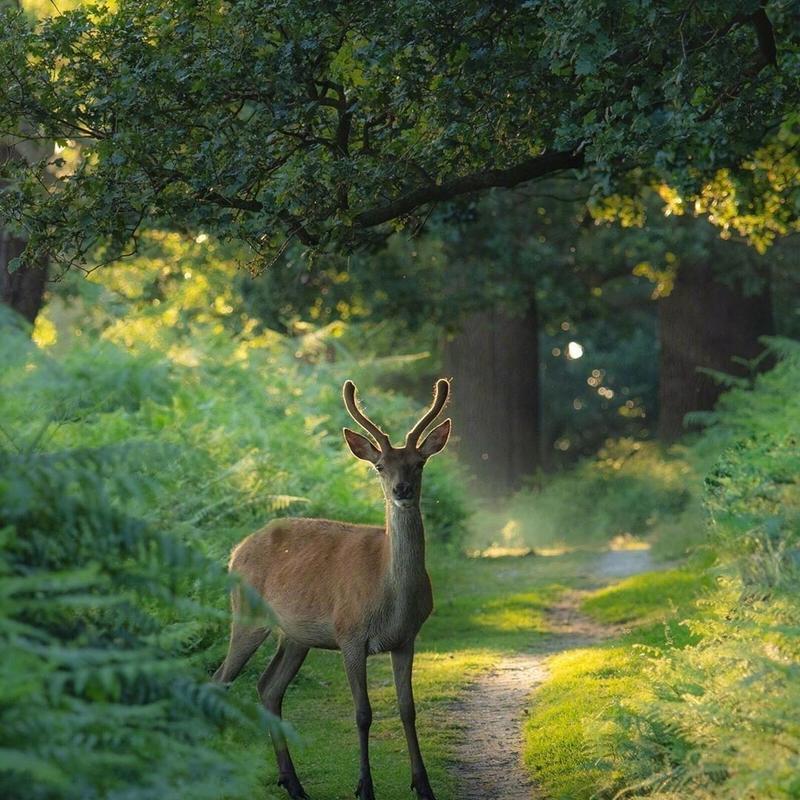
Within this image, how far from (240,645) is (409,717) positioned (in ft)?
4.34

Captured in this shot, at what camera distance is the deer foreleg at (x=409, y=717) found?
32.1 feet

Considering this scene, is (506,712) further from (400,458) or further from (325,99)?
(325,99)

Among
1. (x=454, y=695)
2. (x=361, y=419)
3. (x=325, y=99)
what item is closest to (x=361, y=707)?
(x=361, y=419)

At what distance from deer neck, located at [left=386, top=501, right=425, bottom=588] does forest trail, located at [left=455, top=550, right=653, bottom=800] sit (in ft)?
4.53

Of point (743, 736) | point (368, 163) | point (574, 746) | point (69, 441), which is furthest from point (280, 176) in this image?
point (743, 736)

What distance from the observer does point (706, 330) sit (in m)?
31.7

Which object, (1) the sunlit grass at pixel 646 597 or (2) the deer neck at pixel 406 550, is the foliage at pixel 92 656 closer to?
(2) the deer neck at pixel 406 550

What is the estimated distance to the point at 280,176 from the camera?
36.1ft

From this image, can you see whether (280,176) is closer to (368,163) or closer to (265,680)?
(368,163)

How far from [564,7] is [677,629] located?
19.4 feet

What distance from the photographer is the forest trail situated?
10.1 meters

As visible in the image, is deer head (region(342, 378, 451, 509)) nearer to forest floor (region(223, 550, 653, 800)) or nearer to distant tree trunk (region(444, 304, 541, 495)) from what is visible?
forest floor (region(223, 550, 653, 800))

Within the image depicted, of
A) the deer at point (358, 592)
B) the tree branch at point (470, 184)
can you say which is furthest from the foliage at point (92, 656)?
the tree branch at point (470, 184)

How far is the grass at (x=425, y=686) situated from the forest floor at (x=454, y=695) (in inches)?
0.4
